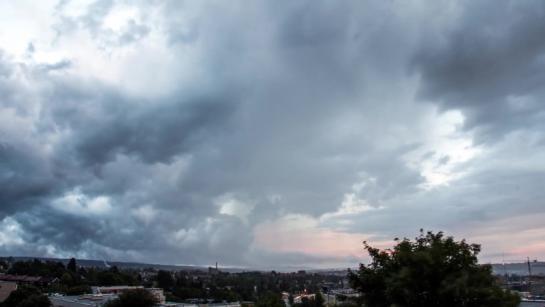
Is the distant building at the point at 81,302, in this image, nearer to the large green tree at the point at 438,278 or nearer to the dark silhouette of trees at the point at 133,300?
the dark silhouette of trees at the point at 133,300

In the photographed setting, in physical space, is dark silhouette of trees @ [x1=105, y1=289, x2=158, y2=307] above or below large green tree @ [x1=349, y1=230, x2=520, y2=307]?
below

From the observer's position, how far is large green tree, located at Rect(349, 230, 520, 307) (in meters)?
21.7

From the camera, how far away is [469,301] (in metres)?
22.0

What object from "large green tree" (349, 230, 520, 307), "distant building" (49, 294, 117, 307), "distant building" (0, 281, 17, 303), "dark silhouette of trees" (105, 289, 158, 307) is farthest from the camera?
"distant building" (0, 281, 17, 303)

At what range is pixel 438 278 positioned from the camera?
897 inches

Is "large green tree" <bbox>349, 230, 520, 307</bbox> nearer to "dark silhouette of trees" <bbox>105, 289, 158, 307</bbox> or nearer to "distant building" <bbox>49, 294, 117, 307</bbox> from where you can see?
"dark silhouette of trees" <bbox>105, 289, 158, 307</bbox>

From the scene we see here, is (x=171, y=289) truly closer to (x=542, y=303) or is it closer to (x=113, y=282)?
(x=113, y=282)

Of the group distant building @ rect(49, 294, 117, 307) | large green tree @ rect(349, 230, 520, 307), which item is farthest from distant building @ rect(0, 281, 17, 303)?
large green tree @ rect(349, 230, 520, 307)

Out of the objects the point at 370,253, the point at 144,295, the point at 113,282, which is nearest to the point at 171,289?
the point at 113,282

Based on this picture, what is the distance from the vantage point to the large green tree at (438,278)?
21672 millimetres

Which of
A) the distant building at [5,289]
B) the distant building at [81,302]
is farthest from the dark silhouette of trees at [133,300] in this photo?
the distant building at [5,289]

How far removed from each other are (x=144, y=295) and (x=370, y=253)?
5697 centimetres

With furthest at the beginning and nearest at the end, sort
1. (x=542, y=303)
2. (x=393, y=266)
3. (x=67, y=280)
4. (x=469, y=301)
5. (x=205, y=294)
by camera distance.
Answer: (x=67, y=280)
(x=205, y=294)
(x=542, y=303)
(x=393, y=266)
(x=469, y=301)

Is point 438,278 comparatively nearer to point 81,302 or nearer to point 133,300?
point 133,300
